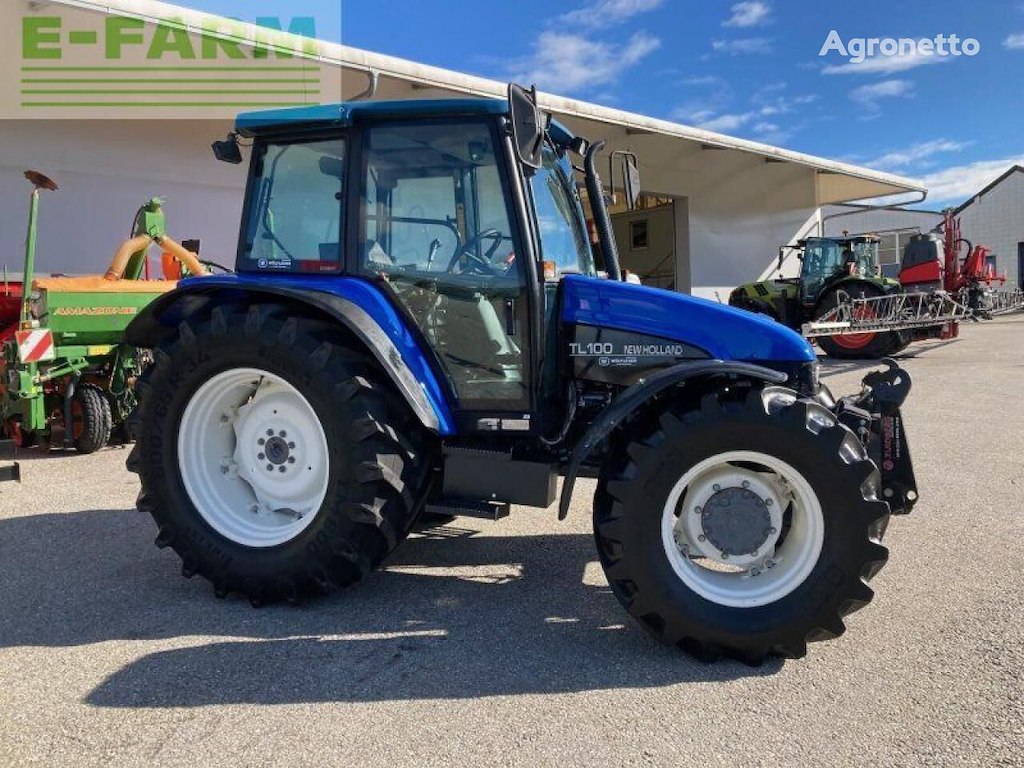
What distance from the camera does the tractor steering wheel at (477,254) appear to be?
10.9ft

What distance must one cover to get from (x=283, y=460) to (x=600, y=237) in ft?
6.13

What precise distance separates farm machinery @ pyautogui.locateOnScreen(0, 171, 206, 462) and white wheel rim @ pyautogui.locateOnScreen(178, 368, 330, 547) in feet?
11.0

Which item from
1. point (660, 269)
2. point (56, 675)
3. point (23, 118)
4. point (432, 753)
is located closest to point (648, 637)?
point (432, 753)

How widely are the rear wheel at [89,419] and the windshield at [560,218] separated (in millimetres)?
5179

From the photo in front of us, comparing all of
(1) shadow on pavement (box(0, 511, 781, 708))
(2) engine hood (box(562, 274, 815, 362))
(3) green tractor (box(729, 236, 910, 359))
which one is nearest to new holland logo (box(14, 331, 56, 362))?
(1) shadow on pavement (box(0, 511, 781, 708))

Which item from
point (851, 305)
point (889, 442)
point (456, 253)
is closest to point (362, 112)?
point (456, 253)

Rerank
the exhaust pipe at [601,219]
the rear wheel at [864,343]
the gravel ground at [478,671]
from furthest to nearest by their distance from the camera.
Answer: the rear wheel at [864,343] → the exhaust pipe at [601,219] → the gravel ground at [478,671]

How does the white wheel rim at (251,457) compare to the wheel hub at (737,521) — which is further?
the white wheel rim at (251,457)

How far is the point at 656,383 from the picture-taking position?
2.88 m

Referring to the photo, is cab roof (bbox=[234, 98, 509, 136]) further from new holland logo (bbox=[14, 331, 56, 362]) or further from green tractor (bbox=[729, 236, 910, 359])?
green tractor (bbox=[729, 236, 910, 359])

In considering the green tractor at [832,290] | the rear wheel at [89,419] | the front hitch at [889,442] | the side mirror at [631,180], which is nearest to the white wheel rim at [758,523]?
the front hitch at [889,442]

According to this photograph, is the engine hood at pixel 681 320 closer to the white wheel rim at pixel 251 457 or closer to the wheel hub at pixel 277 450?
the white wheel rim at pixel 251 457

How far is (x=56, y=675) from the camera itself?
278 centimetres

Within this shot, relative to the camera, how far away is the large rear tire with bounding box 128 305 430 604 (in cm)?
321
